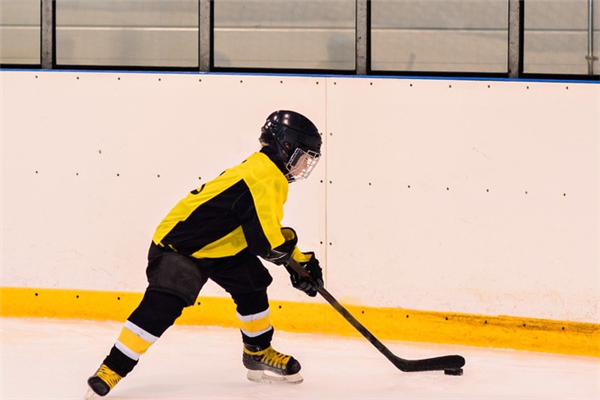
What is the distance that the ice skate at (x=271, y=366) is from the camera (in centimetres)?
351

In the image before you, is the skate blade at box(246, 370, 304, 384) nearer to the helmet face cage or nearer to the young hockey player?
the young hockey player

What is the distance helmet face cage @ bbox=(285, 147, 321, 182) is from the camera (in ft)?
10.7

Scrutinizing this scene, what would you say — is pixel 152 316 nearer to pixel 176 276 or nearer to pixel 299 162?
pixel 176 276

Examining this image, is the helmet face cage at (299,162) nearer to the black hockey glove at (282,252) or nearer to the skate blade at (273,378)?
the black hockey glove at (282,252)

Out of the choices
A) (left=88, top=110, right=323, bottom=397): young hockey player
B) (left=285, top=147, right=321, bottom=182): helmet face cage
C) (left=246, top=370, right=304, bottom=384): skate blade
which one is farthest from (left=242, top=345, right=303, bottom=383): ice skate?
(left=285, top=147, right=321, bottom=182): helmet face cage

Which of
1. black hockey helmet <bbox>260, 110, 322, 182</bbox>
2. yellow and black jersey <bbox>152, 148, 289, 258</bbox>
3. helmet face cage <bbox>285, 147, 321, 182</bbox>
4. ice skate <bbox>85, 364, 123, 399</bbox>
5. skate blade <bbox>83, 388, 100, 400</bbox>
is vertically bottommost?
skate blade <bbox>83, 388, 100, 400</bbox>

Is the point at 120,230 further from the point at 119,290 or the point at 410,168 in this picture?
the point at 410,168

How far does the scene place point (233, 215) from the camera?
3.25 m

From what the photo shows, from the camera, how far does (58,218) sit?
4559 mm

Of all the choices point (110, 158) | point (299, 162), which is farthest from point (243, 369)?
point (110, 158)

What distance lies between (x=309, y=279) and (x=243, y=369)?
1.92 feet

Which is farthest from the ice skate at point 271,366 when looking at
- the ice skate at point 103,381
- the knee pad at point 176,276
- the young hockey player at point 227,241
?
the ice skate at point 103,381

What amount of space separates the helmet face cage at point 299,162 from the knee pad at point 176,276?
0.40m

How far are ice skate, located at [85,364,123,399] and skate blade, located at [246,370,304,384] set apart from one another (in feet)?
1.68
